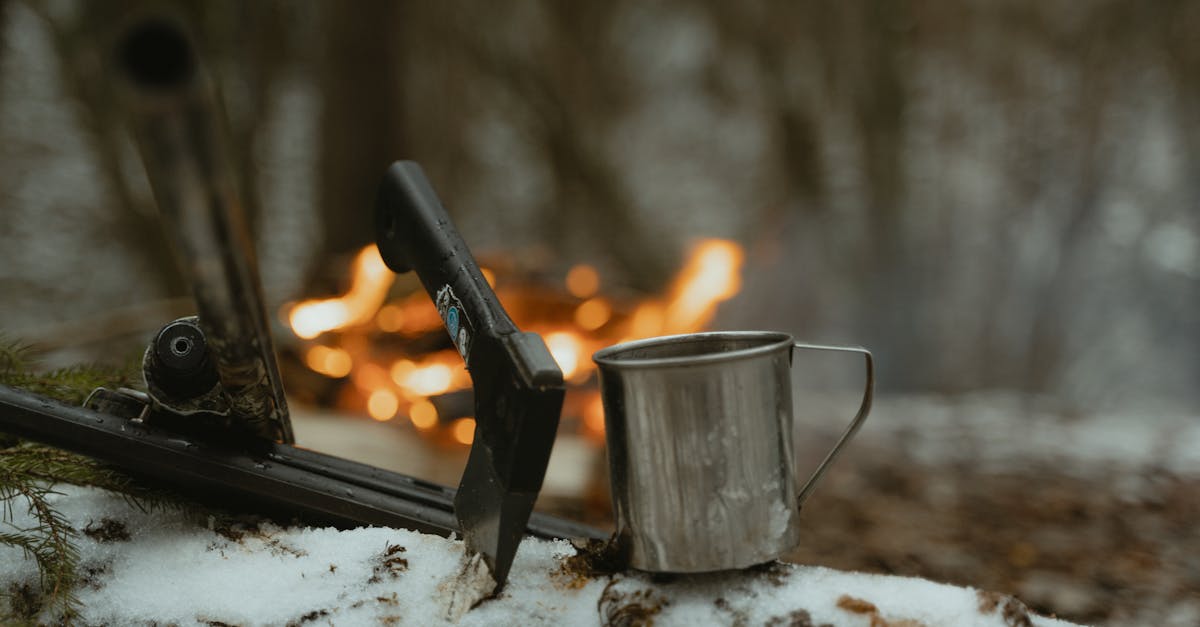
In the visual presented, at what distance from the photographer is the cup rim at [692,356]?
853 mm

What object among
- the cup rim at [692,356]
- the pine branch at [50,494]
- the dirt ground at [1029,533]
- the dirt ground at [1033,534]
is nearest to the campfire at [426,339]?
the dirt ground at [1029,533]

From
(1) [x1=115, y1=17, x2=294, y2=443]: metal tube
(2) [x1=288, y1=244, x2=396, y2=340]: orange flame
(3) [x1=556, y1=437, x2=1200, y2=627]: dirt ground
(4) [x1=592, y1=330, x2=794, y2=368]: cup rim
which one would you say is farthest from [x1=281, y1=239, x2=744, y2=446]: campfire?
(1) [x1=115, y1=17, x2=294, y2=443]: metal tube

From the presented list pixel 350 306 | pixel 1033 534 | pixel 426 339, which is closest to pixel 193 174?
pixel 1033 534

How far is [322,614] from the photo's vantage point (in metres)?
0.91

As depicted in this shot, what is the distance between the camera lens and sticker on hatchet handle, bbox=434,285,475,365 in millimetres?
979

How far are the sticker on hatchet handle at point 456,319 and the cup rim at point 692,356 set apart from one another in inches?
6.4

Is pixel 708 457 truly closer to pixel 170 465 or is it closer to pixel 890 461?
pixel 170 465

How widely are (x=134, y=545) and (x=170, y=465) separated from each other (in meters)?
0.12

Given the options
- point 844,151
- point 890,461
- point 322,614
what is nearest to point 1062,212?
point 844,151

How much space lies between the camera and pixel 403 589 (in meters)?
0.95

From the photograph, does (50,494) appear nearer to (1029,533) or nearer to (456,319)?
(456,319)

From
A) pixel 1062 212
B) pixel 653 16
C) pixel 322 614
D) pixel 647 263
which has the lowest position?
pixel 322 614

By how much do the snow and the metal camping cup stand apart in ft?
0.16

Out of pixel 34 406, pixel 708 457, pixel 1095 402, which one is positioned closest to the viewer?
pixel 708 457
